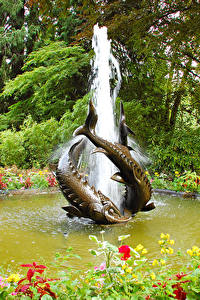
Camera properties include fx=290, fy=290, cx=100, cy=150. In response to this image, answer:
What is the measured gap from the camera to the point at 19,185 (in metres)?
8.31

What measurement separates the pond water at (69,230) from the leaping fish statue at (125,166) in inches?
14.8

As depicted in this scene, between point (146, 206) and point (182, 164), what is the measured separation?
243 inches

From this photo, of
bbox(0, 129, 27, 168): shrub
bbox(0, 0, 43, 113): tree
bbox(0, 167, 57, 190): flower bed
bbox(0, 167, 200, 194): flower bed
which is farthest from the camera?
bbox(0, 0, 43, 113): tree

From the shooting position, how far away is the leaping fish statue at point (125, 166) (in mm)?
4219

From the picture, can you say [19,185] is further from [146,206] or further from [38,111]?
[38,111]

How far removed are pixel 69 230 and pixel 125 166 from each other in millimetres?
1310

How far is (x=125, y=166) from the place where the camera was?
4406mm

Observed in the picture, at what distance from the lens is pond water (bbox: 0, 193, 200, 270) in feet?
11.3

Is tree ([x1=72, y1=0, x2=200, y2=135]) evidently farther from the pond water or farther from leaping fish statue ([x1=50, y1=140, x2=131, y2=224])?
leaping fish statue ([x1=50, y1=140, x2=131, y2=224])

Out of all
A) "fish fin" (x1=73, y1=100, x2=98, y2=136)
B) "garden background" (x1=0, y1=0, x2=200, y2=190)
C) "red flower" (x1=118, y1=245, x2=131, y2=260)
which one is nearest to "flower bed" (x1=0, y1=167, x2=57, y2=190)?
"garden background" (x1=0, y1=0, x2=200, y2=190)

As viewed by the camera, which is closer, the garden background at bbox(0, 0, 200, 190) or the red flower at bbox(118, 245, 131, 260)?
the red flower at bbox(118, 245, 131, 260)


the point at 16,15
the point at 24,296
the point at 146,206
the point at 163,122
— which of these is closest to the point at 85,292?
the point at 24,296

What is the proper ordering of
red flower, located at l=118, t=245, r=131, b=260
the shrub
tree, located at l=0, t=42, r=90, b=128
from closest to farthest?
red flower, located at l=118, t=245, r=131, b=260, the shrub, tree, located at l=0, t=42, r=90, b=128

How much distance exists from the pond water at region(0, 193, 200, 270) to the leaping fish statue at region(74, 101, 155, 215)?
1.23ft
